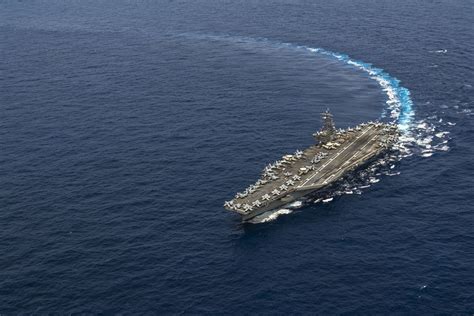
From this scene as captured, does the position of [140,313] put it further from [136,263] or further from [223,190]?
[223,190]

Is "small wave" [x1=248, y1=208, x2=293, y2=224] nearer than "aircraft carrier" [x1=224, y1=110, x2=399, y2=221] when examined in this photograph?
Yes

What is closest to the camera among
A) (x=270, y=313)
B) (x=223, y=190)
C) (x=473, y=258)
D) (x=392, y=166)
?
(x=270, y=313)

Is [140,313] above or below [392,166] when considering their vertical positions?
below

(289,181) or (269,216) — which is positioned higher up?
(289,181)

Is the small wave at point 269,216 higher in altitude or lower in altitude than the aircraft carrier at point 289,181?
lower

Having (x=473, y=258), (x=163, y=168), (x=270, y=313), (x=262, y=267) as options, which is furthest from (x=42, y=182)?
(x=473, y=258)

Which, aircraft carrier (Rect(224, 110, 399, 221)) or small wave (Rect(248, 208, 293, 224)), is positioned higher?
aircraft carrier (Rect(224, 110, 399, 221))

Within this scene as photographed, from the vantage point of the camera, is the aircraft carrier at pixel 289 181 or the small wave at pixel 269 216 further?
the aircraft carrier at pixel 289 181

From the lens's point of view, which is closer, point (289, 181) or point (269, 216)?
point (269, 216)

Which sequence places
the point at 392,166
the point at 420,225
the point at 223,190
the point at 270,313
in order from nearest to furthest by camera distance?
the point at 270,313 → the point at 420,225 → the point at 223,190 → the point at 392,166

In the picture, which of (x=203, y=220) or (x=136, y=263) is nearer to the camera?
(x=136, y=263)
